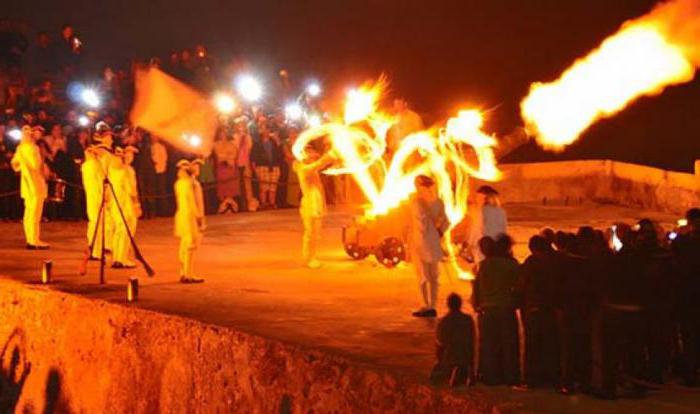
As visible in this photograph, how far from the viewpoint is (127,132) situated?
23.2 m

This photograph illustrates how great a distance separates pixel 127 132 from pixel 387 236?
7518 mm

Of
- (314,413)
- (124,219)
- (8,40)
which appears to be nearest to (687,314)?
(314,413)

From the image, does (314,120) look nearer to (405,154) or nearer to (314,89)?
(314,89)

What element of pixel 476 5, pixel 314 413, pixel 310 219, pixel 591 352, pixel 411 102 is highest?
pixel 476 5

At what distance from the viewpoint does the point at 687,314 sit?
10312 mm

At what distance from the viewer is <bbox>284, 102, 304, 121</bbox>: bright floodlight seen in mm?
Result: 27328

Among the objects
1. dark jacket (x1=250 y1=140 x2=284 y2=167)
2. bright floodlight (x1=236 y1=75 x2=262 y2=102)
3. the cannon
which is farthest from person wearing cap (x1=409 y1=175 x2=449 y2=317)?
bright floodlight (x1=236 y1=75 x2=262 y2=102)

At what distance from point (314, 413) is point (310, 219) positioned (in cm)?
682

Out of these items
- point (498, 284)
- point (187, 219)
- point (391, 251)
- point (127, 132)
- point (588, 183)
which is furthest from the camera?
point (588, 183)

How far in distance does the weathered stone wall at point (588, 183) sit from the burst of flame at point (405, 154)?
636 centimetres

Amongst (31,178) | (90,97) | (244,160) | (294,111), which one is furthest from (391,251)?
(294,111)

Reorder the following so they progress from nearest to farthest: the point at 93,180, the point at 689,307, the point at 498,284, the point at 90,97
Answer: the point at 498,284 < the point at 689,307 < the point at 93,180 < the point at 90,97

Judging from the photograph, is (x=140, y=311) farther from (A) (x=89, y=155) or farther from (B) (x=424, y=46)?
(B) (x=424, y=46)

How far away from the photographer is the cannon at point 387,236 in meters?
18.1
